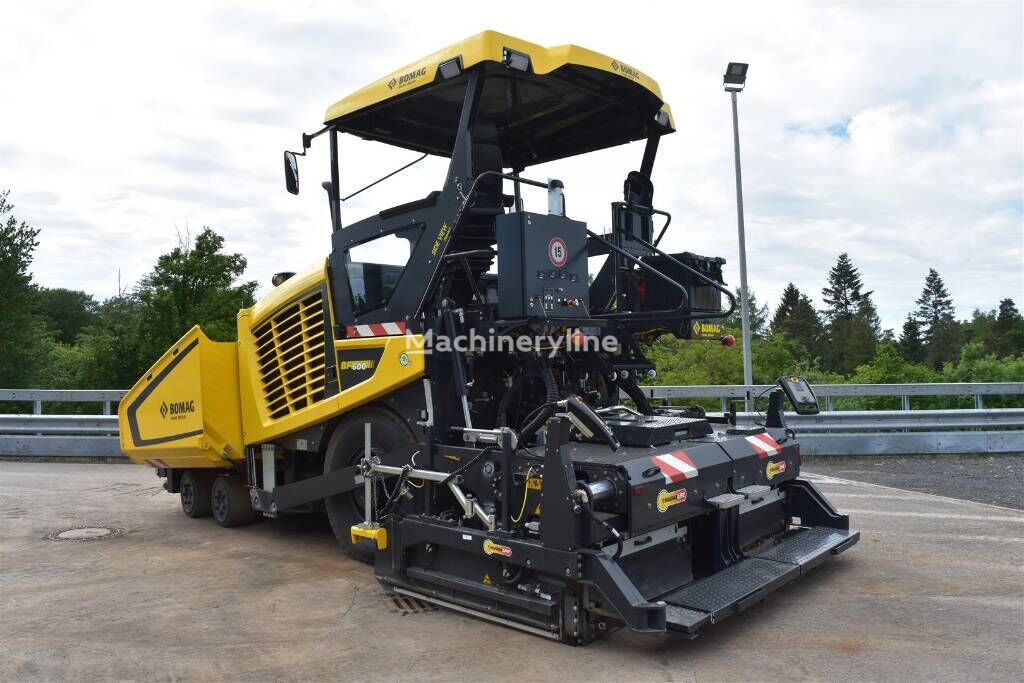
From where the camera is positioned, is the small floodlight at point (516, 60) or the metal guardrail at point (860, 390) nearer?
the small floodlight at point (516, 60)

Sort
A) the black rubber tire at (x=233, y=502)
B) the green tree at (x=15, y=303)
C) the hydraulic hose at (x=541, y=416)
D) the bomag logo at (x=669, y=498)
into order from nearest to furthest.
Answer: the bomag logo at (x=669, y=498) < the hydraulic hose at (x=541, y=416) < the black rubber tire at (x=233, y=502) < the green tree at (x=15, y=303)

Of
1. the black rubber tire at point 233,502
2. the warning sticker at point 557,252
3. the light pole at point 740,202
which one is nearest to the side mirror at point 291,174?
the warning sticker at point 557,252

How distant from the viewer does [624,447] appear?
186 inches

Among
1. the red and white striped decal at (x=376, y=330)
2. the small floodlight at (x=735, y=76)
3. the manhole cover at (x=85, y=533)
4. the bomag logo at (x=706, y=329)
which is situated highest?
the small floodlight at (x=735, y=76)

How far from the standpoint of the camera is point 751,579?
4480mm

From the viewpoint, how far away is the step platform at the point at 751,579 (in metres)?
3.96

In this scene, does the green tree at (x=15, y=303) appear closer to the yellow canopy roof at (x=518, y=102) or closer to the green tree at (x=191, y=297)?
the green tree at (x=191, y=297)

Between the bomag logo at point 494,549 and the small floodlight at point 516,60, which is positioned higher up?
the small floodlight at point 516,60

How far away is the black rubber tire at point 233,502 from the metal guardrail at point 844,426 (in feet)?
16.4

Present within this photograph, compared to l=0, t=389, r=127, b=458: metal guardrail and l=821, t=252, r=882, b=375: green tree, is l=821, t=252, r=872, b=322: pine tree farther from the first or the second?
l=0, t=389, r=127, b=458: metal guardrail

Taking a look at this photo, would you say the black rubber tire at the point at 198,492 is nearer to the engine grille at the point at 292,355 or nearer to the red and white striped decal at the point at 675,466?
the engine grille at the point at 292,355

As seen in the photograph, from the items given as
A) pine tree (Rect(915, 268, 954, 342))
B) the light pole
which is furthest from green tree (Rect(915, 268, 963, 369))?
the light pole

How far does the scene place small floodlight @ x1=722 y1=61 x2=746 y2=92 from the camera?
1345cm

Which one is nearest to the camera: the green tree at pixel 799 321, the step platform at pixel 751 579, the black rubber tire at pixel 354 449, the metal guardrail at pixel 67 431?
the step platform at pixel 751 579
